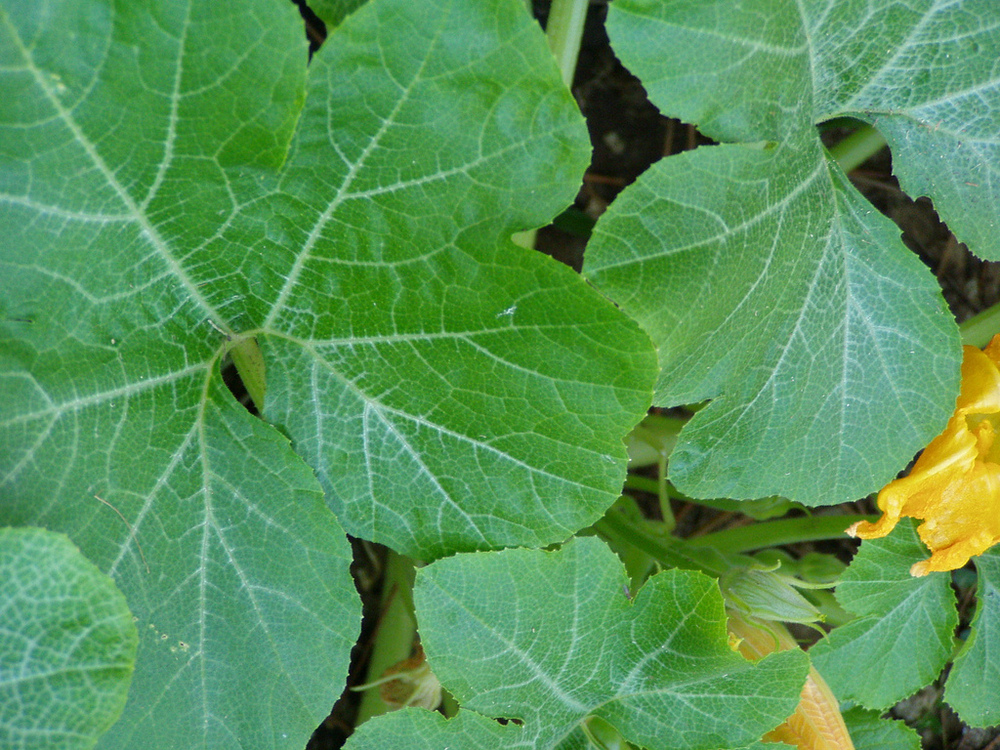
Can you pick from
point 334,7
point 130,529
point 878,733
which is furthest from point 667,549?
point 334,7

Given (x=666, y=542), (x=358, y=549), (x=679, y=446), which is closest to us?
(x=679, y=446)

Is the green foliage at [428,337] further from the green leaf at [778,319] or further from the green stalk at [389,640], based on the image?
the green stalk at [389,640]

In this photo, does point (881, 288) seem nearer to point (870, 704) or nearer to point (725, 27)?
point (725, 27)

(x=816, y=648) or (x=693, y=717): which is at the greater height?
(x=693, y=717)

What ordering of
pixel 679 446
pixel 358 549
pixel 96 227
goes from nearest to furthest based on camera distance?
pixel 96 227, pixel 679 446, pixel 358 549

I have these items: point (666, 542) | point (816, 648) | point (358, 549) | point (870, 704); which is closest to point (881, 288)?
point (666, 542)

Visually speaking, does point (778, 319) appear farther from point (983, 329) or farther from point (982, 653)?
point (982, 653)
